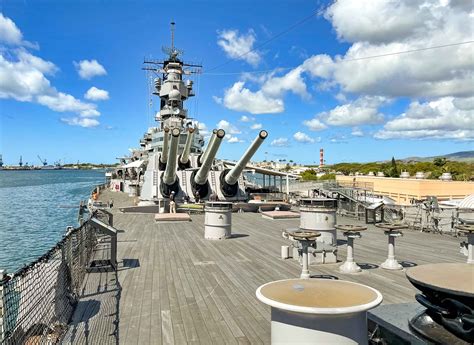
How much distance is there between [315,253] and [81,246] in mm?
4169

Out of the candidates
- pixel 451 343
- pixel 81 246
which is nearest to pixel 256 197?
pixel 81 246

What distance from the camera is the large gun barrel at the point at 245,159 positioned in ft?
48.1

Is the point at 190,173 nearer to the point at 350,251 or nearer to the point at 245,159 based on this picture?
the point at 245,159

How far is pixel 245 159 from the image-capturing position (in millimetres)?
16125

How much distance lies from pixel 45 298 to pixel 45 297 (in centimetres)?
30

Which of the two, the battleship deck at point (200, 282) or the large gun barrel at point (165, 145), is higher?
the large gun barrel at point (165, 145)

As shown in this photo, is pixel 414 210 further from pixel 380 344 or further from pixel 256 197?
pixel 380 344

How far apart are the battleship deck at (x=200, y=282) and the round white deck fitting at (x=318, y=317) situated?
150 centimetres

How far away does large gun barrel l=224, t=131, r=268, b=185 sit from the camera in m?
14.6

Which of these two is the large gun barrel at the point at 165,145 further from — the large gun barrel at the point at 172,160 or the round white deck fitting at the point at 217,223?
the round white deck fitting at the point at 217,223

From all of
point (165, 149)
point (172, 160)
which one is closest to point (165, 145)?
point (165, 149)

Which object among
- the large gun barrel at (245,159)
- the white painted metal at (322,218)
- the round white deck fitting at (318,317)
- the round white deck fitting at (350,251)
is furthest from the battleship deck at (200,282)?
the large gun barrel at (245,159)

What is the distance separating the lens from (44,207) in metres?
32.9

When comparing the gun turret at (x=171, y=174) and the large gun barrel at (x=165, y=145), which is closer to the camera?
the gun turret at (x=171, y=174)
